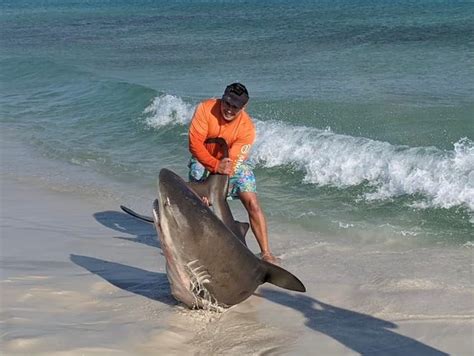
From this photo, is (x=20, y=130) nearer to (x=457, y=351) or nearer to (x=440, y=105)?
(x=440, y=105)

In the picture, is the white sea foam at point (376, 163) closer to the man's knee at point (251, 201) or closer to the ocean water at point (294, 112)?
the ocean water at point (294, 112)

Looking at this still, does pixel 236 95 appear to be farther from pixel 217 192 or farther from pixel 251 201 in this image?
pixel 251 201

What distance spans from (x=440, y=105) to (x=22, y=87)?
9.45 m

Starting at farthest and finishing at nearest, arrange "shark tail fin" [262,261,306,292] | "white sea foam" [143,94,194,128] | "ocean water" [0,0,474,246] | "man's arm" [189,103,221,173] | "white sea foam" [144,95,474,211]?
"white sea foam" [143,94,194,128]
"white sea foam" [144,95,474,211]
"ocean water" [0,0,474,246]
"man's arm" [189,103,221,173]
"shark tail fin" [262,261,306,292]

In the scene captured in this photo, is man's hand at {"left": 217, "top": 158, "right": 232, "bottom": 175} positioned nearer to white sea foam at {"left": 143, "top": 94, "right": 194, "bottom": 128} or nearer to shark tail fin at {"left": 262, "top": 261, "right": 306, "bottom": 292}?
shark tail fin at {"left": 262, "top": 261, "right": 306, "bottom": 292}

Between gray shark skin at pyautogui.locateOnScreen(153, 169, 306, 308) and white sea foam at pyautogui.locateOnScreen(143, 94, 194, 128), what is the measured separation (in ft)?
27.0

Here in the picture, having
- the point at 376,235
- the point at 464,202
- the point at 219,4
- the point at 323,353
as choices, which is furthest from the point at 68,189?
the point at 219,4

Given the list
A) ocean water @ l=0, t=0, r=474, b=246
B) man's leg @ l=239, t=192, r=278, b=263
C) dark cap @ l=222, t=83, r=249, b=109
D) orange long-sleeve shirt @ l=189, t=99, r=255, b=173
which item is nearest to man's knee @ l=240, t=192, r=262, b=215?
man's leg @ l=239, t=192, r=278, b=263

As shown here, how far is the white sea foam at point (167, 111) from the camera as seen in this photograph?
1345 centimetres

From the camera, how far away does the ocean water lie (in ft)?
28.5

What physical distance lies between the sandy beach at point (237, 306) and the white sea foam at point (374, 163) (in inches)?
75.3

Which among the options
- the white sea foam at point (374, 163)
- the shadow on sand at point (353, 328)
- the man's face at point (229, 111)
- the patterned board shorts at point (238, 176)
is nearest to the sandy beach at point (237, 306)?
the shadow on sand at point (353, 328)

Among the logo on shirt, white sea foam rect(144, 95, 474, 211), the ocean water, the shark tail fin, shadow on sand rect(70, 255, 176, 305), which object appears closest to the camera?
the shark tail fin

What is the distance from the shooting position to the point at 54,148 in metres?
11.8
